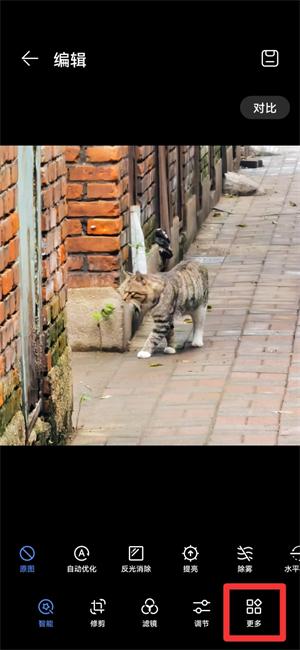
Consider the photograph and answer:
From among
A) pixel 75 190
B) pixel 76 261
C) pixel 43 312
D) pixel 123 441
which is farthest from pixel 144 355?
pixel 43 312

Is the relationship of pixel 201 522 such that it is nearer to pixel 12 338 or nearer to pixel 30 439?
pixel 12 338

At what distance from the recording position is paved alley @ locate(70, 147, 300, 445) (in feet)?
23.6

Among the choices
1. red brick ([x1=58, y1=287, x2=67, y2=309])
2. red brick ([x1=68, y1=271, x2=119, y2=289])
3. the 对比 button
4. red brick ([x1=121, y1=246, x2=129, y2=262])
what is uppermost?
the 对比 button

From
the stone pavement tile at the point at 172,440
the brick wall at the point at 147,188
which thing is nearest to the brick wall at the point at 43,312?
the stone pavement tile at the point at 172,440

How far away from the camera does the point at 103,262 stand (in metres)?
9.38

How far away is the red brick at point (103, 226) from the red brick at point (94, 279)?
0.93 feet

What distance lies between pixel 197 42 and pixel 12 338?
2949 mm

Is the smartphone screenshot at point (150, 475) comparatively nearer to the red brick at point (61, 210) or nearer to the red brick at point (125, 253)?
the red brick at point (61, 210)

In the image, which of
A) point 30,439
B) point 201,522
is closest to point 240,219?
point 30,439

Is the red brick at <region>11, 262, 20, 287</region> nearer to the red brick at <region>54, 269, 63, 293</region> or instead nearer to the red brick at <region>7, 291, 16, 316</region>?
the red brick at <region>7, 291, 16, 316</region>

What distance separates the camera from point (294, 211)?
16.1 m

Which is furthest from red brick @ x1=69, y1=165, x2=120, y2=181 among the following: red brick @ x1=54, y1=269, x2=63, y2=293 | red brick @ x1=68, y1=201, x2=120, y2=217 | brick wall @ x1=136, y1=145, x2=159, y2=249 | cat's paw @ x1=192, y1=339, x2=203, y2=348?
red brick @ x1=54, y1=269, x2=63, y2=293

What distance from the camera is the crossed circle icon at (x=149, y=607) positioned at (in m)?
2.41

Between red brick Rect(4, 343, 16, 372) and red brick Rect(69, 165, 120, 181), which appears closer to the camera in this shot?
red brick Rect(4, 343, 16, 372)
